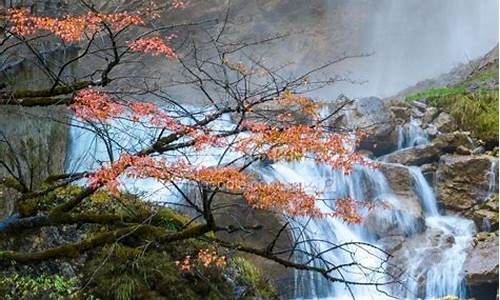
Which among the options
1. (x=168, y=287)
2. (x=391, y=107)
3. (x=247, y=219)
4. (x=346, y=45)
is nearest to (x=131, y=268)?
(x=168, y=287)

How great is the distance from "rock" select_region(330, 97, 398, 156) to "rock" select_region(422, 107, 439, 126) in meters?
0.88

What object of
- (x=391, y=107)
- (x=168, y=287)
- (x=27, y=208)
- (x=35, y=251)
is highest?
(x=391, y=107)

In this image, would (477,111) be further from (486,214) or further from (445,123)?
(486,214)

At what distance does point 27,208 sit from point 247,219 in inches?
166

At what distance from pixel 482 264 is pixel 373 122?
196 inches

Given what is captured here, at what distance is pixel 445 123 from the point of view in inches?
507

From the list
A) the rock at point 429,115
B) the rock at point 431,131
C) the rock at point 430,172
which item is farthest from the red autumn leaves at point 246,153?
the rock at point 429,115

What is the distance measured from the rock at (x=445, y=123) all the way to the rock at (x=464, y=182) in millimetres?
2107

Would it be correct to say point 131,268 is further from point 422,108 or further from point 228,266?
point 422,108

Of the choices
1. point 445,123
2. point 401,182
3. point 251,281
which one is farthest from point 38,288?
point 445,123

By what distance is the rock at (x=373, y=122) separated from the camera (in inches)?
479

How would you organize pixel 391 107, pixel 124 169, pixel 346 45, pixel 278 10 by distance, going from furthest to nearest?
pixel 346 45, pixel 278 10, pixel 391 107, pixel 124 169

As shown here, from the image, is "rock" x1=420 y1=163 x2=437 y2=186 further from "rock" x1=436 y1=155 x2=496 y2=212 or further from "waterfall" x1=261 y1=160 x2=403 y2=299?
"waterfall" x1=261 y1=160 x2=403 y2=299

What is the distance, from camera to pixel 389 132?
1225 centimetres
